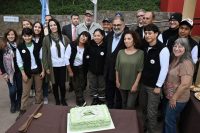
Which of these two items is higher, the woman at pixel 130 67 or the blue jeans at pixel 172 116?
the woman at pixel 130 67

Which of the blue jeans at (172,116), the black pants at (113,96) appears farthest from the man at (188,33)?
the black pants at (113,96)

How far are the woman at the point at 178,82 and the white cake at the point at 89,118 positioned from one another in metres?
1.53

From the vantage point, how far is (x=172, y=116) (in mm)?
4125

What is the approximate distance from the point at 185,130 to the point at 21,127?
269 cm

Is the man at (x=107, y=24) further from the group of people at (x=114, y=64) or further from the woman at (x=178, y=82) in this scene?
the woman at (x=178, y=82)

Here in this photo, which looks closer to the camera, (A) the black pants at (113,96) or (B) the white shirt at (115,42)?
(B) the white shirt at (115,42)


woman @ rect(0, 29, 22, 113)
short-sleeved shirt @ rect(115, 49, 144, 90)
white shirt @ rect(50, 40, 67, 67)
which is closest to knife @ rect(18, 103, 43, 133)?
short-sleeved shirt @ rect(115, 49, 144, 90)

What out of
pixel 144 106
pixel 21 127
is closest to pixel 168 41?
pixel 144 106

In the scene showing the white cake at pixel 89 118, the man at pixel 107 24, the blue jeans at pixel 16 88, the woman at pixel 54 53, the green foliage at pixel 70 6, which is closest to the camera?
the white cake at pixel 89 118

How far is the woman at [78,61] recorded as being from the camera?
538 centimetres

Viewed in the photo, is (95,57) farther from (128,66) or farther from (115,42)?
(128,66)

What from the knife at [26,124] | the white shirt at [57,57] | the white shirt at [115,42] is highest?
the white shirt at [115,42]

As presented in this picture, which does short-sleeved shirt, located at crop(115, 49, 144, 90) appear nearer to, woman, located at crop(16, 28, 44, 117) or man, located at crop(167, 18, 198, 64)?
man, located at crop(167, 18, 198, 64)

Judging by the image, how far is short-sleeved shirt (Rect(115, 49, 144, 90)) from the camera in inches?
177
